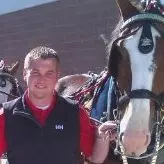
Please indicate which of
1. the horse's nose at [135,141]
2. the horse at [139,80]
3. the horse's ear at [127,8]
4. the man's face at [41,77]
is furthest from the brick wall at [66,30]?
the horse's nose at [135,141]

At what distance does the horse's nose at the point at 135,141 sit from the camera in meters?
2.96

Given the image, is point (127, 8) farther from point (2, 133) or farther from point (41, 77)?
point (2, 133)

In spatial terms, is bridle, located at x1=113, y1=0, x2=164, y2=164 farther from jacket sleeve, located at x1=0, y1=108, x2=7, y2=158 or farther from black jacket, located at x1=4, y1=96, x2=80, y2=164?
jacket sleeve, located at x1=0, y1=108, x2=7, y2=158

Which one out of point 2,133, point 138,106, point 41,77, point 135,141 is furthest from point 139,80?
point 2,133

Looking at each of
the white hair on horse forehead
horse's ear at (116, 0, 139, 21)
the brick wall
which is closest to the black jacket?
the white hair on horse forehead

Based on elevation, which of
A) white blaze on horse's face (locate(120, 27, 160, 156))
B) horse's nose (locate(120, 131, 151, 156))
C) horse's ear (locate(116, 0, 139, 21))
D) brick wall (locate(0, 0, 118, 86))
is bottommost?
horse's nose (locate(120, 131, 151, 156))

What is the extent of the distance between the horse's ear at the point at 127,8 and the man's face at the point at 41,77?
655mm

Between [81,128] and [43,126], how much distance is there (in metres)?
0.25

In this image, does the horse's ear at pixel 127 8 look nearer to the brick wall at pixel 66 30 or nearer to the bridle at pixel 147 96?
the bridle at pixel 147 96

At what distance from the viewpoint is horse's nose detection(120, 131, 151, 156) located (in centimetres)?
296

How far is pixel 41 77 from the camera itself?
3.20 m

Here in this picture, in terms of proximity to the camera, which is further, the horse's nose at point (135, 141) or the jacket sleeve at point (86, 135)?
the jacket sleeve at point (86, 135)

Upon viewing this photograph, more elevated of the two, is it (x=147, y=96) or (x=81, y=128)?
(x=147, y=96)

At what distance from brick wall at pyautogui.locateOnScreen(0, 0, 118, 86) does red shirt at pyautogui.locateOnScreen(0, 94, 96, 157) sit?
280 inches
